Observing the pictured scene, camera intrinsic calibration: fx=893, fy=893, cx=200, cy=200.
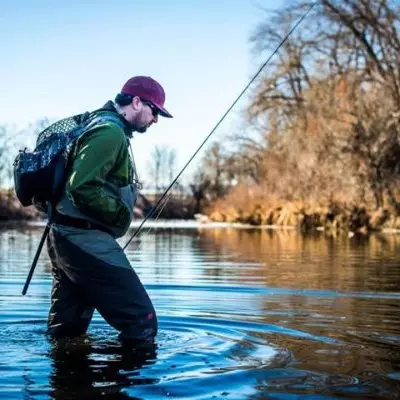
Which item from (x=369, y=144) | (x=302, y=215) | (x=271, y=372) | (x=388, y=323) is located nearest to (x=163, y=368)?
(x=271, y=372)

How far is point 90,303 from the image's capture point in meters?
5.75

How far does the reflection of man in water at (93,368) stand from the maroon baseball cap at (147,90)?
1.51m

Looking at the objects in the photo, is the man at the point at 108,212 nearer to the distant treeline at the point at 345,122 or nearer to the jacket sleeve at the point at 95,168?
the jacket sleeve at the point at 95,168

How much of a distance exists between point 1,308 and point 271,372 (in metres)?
3.67

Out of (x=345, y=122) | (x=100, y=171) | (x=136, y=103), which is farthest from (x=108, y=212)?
(x=345, y=122)

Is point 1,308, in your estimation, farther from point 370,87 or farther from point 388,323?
point 370,87

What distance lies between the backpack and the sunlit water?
97 cm

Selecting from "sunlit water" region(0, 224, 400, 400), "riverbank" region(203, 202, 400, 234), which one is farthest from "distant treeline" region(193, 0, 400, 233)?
"sunlit water" region(0, 224, 400, 400)

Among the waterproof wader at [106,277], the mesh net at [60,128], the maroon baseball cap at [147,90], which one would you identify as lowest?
the waterproof wader at [106,277]

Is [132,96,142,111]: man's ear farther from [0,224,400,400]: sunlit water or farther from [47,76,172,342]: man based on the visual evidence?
[0,224,400,400]: sunlit water

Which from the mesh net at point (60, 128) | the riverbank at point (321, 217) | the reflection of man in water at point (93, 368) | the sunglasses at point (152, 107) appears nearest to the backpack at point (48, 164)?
the mesh net at point (60, 128)

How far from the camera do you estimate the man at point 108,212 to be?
5.16 meters

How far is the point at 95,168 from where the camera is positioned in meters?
5.12

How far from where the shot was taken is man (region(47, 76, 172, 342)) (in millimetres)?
5160
